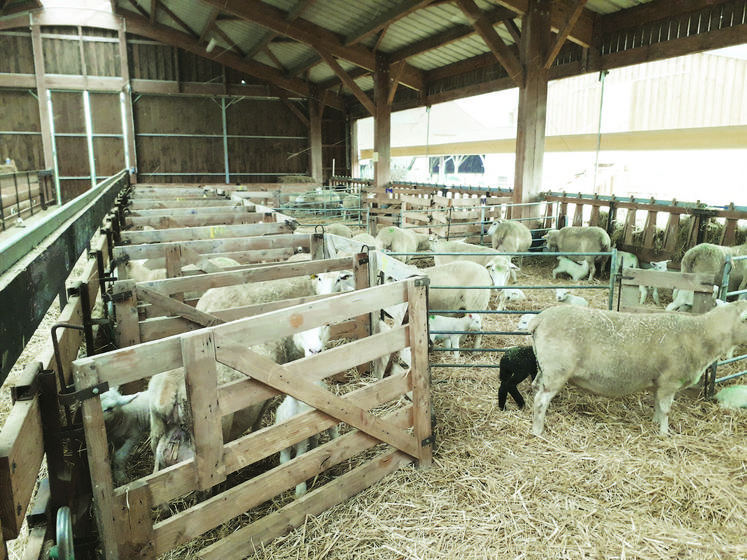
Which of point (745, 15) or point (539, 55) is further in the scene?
point (539, 55)

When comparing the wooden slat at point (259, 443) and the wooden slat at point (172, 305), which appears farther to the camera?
the wooden slat at point (172, 305)

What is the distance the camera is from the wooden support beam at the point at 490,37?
9258 mm

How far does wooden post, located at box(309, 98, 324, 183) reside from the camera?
2103 centimetres

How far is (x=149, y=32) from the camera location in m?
18.3

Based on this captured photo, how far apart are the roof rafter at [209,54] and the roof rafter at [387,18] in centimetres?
736

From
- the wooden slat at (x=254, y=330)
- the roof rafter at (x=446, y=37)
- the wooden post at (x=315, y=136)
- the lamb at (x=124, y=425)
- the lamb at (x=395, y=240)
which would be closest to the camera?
the wooden slat at (x=254, y=330)

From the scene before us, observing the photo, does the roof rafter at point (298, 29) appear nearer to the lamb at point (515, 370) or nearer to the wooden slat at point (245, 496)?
the lamb at point (515, 370)

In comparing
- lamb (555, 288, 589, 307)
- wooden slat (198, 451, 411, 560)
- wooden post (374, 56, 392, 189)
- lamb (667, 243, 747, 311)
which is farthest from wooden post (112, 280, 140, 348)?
wooden post (374, 56, 392, 189)

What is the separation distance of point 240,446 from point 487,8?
1064 centimetres

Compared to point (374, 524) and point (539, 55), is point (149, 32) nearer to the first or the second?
point (539, 55)

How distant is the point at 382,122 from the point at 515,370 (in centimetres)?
1202

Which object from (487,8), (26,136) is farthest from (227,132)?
(487,8)

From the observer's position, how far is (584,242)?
862 cm

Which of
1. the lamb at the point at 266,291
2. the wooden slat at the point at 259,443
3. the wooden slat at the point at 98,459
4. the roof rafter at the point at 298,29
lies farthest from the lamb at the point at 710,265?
the roof rafter at the point at 298,29
